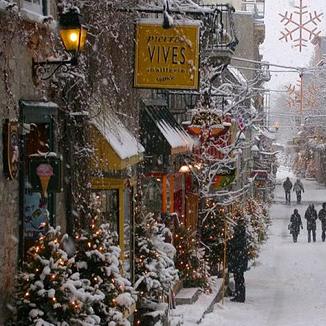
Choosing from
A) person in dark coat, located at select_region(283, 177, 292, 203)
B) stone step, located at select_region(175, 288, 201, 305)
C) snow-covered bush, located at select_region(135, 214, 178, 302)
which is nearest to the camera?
snow-covered bush, located at select_region(135, 214, 178, 302)

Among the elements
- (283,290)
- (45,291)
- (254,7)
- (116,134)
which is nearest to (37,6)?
(116,134)

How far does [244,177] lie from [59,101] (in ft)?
117

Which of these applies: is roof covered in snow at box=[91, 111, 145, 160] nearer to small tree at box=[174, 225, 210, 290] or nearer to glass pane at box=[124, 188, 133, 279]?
glass pane at box=[124, 188, 133, 279]

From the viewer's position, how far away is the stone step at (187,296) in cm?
1667

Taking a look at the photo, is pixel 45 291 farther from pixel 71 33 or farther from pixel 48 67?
Answer: pixel 48 67

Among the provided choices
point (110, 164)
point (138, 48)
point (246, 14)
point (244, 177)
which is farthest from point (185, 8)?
point (246, 14)

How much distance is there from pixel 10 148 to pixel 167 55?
4709 mm

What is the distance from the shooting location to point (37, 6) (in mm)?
9555

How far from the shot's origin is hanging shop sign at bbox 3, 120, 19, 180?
26.8 ft

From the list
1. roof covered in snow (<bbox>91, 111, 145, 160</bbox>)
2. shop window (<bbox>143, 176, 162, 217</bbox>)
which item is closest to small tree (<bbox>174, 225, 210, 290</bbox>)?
shop window (<bbox>143, 176, 162, 217</bbox>)

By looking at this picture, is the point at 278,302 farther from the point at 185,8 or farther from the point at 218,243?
the point at 185,8

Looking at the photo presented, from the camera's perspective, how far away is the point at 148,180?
17.5 metres

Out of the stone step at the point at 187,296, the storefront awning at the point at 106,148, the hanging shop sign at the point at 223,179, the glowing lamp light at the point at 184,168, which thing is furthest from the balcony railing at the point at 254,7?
the storefront awning at the point at 106,148

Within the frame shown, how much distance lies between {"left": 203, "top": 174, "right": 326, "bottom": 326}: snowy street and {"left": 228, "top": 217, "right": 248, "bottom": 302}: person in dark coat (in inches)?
12.6
